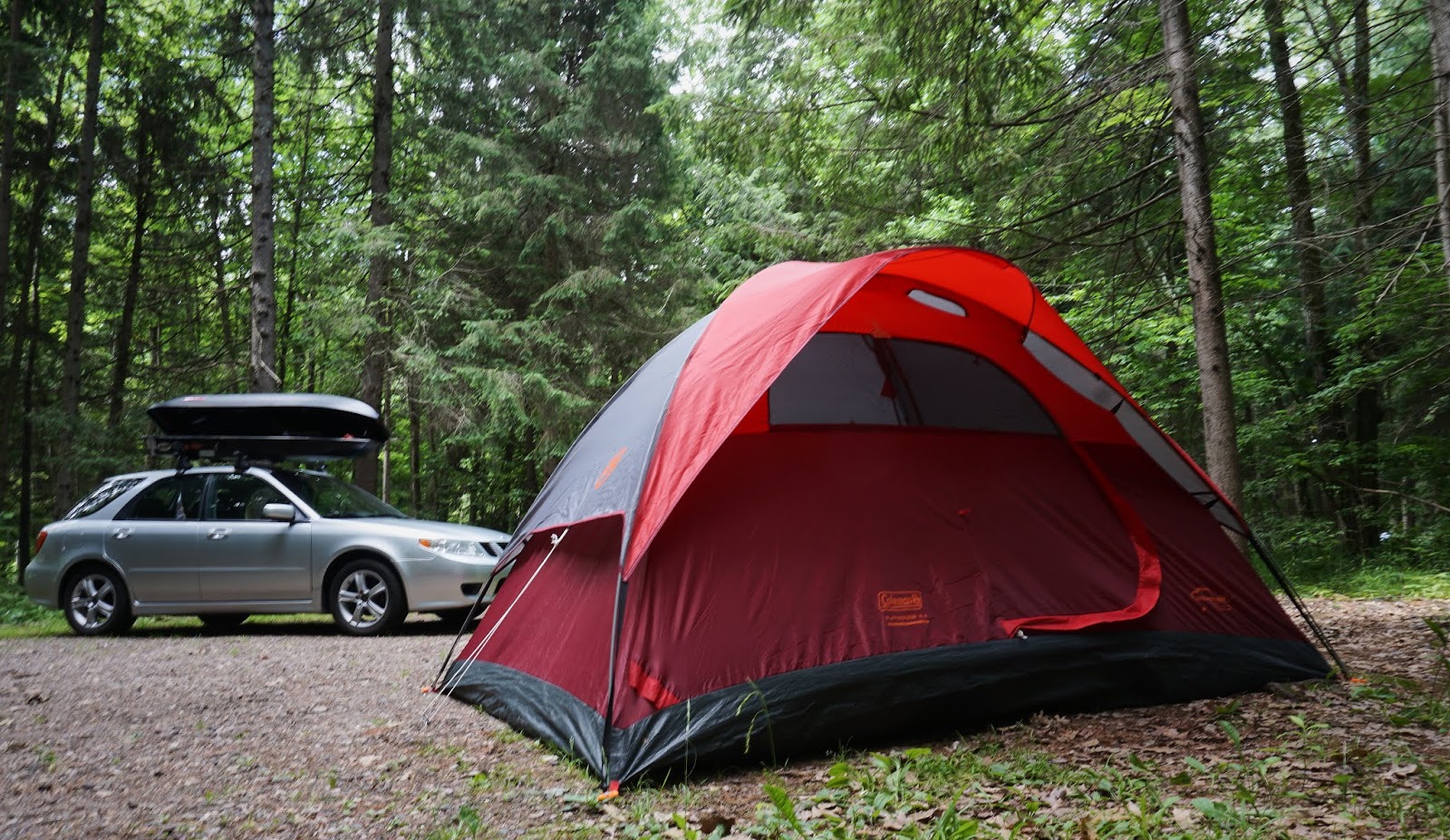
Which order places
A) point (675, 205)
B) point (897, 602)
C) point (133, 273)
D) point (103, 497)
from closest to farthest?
point (897, 602), point (103, 497), point (675, 205), point (133, 273)

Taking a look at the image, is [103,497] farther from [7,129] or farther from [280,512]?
[7,129]

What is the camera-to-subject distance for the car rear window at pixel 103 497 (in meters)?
8.62

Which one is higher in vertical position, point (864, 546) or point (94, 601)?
point (864, 546)

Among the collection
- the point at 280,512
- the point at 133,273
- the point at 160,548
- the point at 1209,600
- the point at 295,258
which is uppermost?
the point at 295,258

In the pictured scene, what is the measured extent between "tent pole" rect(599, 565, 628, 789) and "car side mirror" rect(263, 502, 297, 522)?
5269 millimetres

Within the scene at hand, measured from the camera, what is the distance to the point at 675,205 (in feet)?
53.3

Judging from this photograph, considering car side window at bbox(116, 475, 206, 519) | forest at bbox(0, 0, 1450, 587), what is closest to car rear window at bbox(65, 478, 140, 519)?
car side window at bbox(116, 475, 206, 519)

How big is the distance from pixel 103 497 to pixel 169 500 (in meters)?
0.78

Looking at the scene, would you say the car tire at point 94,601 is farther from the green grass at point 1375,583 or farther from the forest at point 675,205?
the green grass at point 1375,583

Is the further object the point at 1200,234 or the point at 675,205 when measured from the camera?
the point at 675,205

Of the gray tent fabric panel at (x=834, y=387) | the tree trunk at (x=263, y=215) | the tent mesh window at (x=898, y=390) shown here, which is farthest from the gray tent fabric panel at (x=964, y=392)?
the tree trunk at (x=263, y=215)

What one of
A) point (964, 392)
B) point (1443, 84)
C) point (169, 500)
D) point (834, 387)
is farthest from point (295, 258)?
point (1443, 84)

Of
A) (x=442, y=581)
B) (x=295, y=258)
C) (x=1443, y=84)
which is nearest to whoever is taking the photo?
(x=1443, y=84)

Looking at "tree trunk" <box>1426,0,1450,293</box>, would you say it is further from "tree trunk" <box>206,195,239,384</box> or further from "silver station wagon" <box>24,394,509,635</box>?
"tree trunk" <box>206,195,239,384</box>
